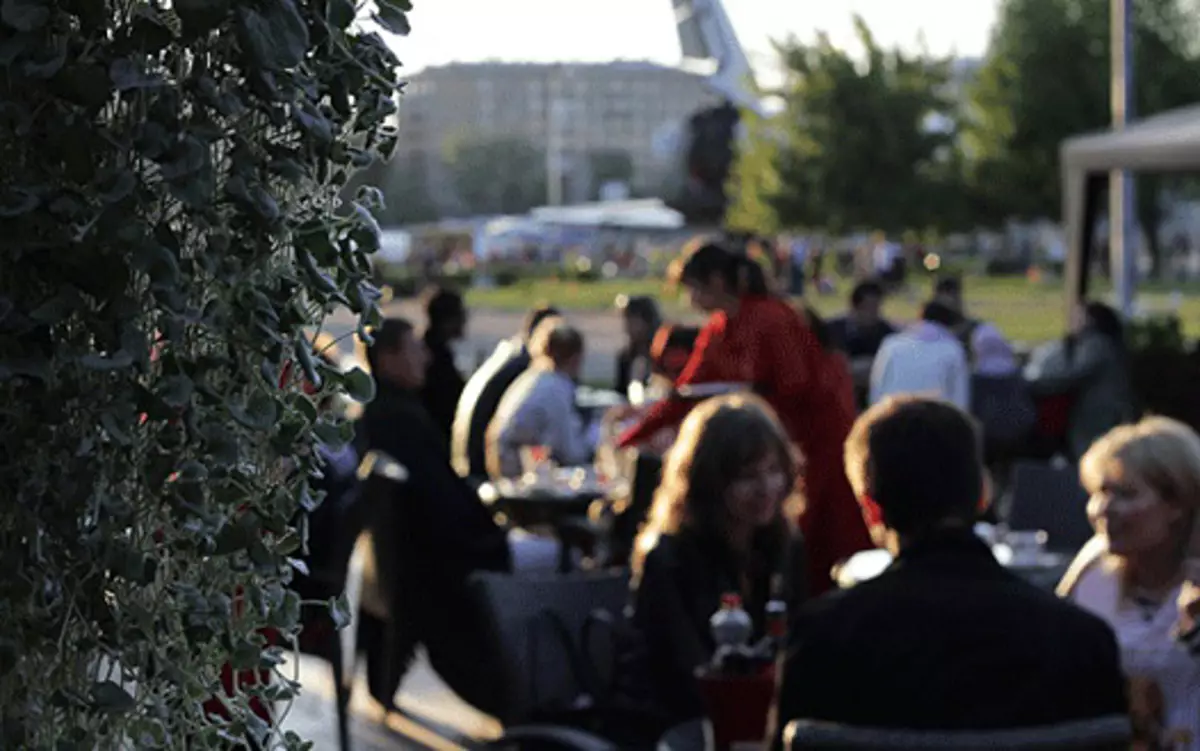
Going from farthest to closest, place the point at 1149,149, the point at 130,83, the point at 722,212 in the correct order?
the point at 722,212
the point at 1149,149
the point at 130,83

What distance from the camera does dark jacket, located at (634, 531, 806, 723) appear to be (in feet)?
16.5

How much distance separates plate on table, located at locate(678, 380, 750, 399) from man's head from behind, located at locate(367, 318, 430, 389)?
1.14 m

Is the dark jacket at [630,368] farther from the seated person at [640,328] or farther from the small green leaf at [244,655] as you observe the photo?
the small green leaf at [244,655]

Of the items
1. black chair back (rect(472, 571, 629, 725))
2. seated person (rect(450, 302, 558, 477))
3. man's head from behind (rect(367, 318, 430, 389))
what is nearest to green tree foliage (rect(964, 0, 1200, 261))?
seated person (rect(450, 302, 558, 477))

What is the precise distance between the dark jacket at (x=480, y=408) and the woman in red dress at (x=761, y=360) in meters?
2.32

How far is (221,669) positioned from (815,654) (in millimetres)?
1850

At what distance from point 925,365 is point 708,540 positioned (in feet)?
23.4

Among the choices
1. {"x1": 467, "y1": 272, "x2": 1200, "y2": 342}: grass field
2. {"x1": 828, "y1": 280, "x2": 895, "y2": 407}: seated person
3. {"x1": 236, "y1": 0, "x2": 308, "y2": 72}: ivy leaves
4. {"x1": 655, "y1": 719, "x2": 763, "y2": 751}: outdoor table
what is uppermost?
{"x1": 236, "y1": 0, "x2": 308, "y2": 72}: ivy leaves

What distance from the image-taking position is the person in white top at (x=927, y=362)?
12180 mm

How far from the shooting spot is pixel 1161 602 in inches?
193

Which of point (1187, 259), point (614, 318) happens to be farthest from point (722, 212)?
point (1187, 259)

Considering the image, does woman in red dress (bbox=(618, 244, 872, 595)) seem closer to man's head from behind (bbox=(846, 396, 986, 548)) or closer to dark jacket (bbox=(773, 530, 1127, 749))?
man's head from behind (bbox=(846, 396, 986, 548))

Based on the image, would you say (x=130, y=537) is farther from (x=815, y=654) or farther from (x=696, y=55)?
(x=696, y=55)

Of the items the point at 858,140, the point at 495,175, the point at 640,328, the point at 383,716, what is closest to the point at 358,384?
the point at 383,716
